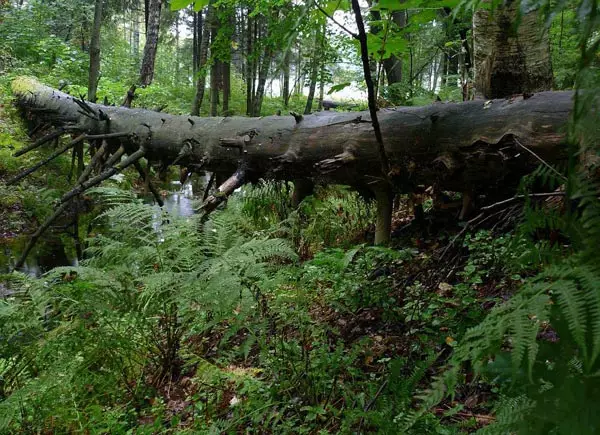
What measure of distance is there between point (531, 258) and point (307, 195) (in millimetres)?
3523

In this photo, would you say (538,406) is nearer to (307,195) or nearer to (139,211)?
(139,211)

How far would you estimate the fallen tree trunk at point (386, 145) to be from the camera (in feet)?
9.11

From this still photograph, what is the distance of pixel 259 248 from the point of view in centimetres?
301

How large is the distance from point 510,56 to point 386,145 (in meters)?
1.18

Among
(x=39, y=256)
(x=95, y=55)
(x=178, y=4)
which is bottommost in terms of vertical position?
(x=39, y=256)

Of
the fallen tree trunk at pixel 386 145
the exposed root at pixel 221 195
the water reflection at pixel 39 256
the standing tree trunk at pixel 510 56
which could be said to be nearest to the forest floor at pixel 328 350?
the exposed root at pixel 221 195

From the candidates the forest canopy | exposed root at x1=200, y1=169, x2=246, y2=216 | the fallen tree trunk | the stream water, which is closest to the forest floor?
the forest canopy

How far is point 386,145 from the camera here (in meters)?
3.30

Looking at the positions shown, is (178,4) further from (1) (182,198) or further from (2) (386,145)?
(1) (182,198)

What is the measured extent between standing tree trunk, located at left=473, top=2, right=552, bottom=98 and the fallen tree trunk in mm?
652

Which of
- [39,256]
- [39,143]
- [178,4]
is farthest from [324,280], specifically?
[39,256]

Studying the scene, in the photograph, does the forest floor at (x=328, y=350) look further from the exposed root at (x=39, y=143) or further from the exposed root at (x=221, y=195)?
the exposed root at (x=39, y=143)

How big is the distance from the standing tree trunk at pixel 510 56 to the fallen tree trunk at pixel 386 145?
25.7 inches

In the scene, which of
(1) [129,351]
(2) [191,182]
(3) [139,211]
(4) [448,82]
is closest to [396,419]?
(1) [129,351]
